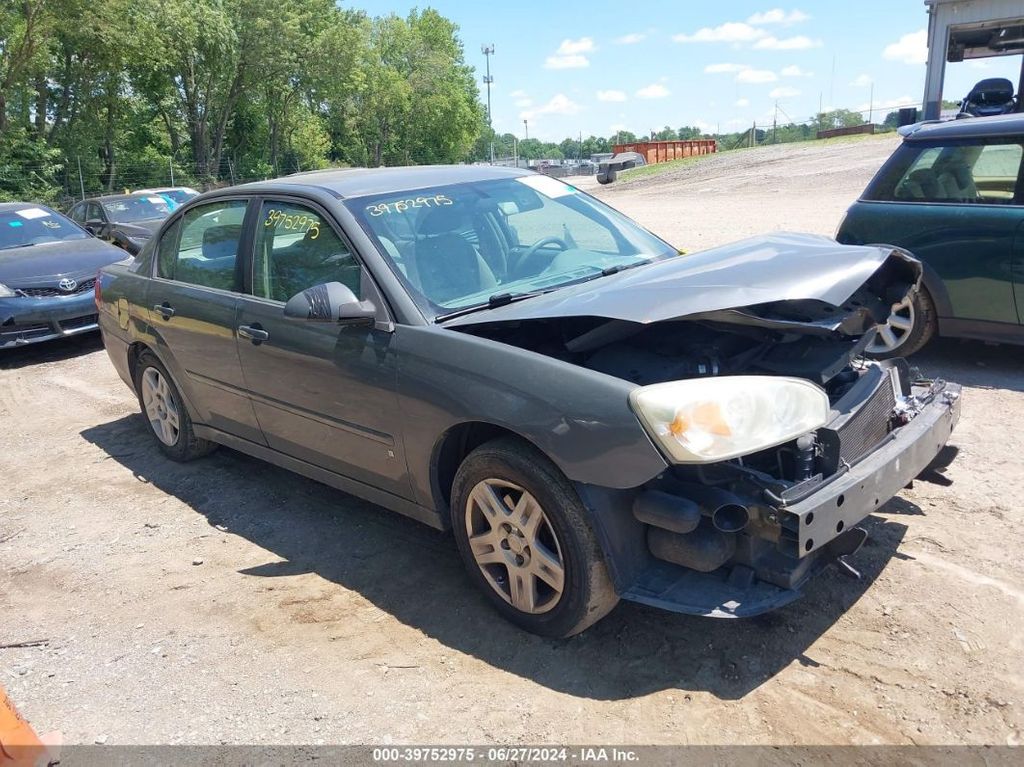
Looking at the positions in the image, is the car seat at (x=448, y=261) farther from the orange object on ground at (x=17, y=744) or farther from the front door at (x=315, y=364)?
the orange object on ground at (x=17, y=744)

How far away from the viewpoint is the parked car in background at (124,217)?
13.7m

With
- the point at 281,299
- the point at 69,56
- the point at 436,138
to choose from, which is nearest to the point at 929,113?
the point at 281,299

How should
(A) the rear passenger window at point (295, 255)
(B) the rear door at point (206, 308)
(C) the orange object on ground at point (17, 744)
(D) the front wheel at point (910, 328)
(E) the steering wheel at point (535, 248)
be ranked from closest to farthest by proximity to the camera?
(C) the orange object on ground at point (17, 744) < (A) the rear passenger window at point (295, 255) < (E) the steering wheel at point (535, 248) < (B) the rear door at point (206, 308) < (D) the front wheel at point (910, 328)

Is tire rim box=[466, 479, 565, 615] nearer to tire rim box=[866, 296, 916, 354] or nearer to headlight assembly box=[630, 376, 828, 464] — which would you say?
headlight assembly box=[630, 376, 828, 464]

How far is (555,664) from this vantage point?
3.06 m

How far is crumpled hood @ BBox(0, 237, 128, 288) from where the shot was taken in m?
8.97

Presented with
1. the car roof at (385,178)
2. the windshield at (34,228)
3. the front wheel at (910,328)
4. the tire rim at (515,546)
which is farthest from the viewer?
the windshield at (34,228)

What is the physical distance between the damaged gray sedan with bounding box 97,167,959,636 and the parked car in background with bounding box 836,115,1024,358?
2403 mm

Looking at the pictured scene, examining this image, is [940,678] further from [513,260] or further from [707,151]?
[707,151]

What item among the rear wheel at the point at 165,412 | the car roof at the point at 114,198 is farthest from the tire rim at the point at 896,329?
the car roof at the point at 114,198

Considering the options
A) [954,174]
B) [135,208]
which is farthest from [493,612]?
[135,208]

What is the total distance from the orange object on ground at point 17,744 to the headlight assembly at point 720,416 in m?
2.11

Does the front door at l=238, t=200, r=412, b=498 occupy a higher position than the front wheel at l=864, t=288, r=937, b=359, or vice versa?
the front door at l=238, t=200, r=412, b=498

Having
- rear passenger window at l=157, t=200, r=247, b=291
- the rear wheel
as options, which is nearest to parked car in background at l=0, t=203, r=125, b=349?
the rear wheel
